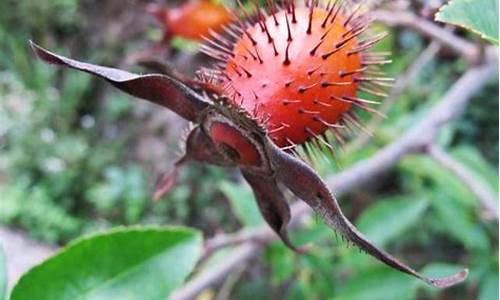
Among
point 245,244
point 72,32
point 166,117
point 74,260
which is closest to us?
point 74,260

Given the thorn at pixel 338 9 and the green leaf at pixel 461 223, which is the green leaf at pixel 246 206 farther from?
the thorn at pixel 338 9

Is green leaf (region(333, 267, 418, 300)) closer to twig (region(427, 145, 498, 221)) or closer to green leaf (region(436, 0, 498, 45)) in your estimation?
twig (region(427, 145, 498, 221))

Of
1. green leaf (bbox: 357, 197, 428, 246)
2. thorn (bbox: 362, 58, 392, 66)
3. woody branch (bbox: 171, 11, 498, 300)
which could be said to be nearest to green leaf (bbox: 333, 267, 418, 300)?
green leaf (bbox: 357, 197, 428, 246)

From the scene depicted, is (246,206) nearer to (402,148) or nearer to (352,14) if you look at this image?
(402,148)

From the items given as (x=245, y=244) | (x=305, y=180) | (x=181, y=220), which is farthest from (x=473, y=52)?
(x=181, y=220)

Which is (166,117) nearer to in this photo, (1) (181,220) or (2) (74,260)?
(1) (181,220)

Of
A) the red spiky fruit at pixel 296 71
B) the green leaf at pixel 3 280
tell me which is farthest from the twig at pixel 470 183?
the green leaf at pixel 3 280
